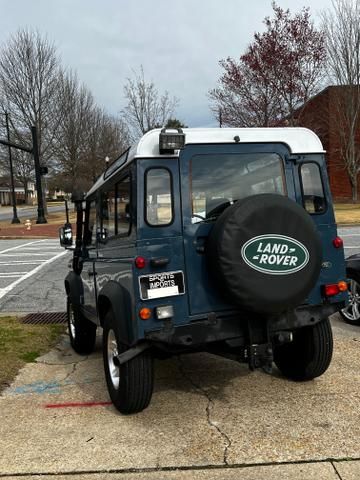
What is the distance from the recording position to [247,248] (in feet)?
11.2

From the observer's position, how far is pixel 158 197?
11.8ft

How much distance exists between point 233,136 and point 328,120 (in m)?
31.9

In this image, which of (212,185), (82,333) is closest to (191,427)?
(212,185)

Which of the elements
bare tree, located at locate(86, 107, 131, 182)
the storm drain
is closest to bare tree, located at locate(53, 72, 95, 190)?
bare tree, located at locate(86, 107, 131, 182)

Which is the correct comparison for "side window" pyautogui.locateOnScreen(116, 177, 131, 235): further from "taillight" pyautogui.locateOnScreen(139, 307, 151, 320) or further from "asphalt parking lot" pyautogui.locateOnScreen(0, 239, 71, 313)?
"asphalt parking lot" pyautogui.locateOnScreen(0, 239, 71, 313)

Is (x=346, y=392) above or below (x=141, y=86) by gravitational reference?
below

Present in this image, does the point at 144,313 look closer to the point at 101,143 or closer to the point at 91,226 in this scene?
the point at 91,226

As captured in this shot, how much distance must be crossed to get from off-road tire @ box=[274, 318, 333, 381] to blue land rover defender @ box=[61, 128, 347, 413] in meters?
0.36

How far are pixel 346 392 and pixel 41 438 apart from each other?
2.53m

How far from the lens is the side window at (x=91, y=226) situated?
510 centimetres

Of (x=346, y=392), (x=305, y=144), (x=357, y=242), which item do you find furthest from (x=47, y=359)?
(x=357, y=242)

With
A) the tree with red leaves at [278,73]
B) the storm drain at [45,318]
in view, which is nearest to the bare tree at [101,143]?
the tree with red leaves at [278,73]

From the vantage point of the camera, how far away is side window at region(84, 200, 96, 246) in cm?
510

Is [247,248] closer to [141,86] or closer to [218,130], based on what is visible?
[218,130]
